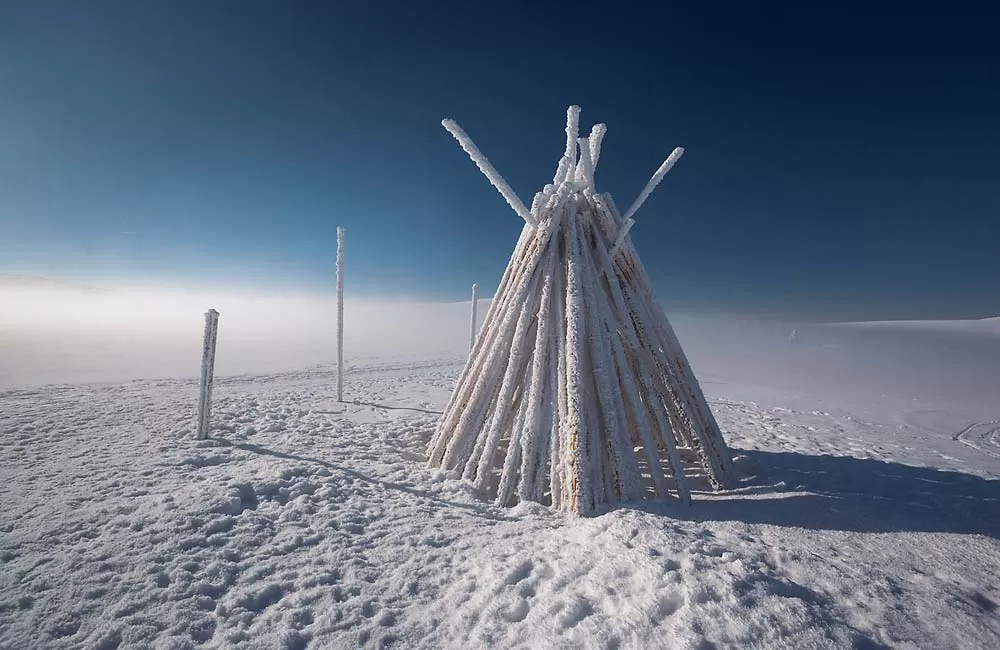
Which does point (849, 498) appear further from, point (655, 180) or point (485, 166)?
point (485, 166)

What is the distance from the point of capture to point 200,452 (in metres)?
5.09

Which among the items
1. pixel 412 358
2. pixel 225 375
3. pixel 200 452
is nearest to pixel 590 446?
pixel 200 452

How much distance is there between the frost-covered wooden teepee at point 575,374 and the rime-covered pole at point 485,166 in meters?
0.01

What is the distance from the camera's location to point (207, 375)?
19.0 feet

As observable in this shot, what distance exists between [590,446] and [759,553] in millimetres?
1371

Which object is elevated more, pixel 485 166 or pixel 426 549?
pixel 485 166

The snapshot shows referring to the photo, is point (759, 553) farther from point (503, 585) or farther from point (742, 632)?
point (503, 585)

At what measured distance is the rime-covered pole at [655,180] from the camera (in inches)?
182

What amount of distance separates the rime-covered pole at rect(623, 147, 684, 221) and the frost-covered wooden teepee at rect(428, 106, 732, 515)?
0.5 inches

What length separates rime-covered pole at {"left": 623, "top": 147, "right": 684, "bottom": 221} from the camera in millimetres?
4621

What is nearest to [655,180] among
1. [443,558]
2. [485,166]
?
[485,166]

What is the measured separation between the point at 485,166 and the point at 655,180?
1.97 m

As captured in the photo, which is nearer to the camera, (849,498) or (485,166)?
(849,498)

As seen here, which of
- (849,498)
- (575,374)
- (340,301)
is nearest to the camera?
(575,374)
